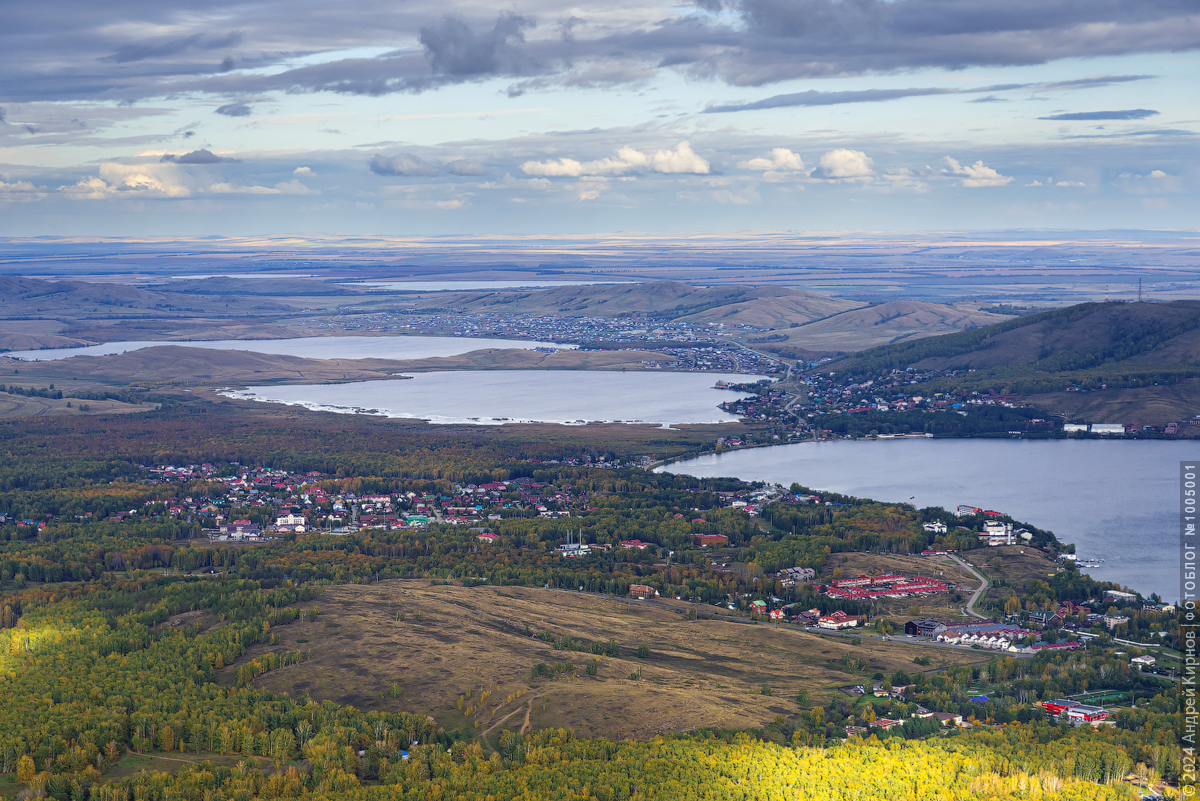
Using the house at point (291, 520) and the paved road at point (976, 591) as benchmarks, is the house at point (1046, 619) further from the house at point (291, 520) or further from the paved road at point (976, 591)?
the house at point (291, 520)

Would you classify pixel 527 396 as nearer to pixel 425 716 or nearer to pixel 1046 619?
pixel 1046 619

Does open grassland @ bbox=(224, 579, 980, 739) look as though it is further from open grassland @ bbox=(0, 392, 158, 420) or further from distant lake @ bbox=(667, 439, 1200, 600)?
open grassland @ bbox=(0, 392, 158, 420)

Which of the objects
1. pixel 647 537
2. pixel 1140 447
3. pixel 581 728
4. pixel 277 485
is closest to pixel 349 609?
pixel 581 728

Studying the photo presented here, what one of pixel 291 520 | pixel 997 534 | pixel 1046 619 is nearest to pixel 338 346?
pixel 291 520

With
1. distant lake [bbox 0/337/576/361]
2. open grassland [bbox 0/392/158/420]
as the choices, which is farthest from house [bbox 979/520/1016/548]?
distant lake [bbox 0/337/576/361]

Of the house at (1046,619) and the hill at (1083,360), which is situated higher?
the hill at (1083,360)

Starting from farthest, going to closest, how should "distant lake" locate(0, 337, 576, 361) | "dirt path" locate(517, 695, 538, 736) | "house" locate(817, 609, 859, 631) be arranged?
"distant lake" locate(0, 337, 576, 361)
"house" locate(817, 609, 859, 631)
"dirt path" locate(517, 695, 538, 736)

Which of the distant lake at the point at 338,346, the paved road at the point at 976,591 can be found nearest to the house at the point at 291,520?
the paved road at the point at 976,591
